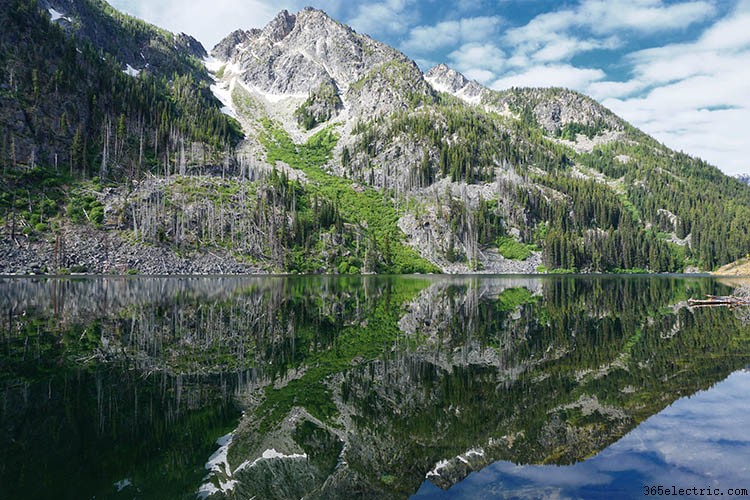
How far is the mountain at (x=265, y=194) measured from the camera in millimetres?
93875

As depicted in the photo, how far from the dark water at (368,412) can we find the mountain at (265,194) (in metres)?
79.7

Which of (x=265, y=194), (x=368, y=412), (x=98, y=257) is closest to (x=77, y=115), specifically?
(x=265, y=194)

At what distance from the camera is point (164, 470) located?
870 cm

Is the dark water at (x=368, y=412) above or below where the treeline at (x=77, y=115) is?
below

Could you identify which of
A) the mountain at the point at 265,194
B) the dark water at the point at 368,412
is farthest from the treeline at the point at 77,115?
the dark water at the point at 368,412

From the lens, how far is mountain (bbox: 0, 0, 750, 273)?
308 feet

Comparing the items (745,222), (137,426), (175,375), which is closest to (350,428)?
(137,426)

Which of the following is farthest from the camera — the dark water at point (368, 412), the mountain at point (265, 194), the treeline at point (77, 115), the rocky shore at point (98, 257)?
the treeline at point (77, 115)

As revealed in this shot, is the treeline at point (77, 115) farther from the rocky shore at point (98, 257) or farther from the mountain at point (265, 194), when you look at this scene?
the rocky shore at point (98, 257)

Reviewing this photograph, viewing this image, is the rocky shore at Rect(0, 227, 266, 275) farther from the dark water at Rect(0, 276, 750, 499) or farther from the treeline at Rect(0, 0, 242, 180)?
the dark water at Rect(0, 276, 750, 499)

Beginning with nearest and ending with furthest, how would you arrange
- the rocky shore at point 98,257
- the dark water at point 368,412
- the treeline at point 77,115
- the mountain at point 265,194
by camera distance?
the dark water at point 368,412
the rocky shore at point 98,257
the mountain at point 265,194
the treeline at point 77,115

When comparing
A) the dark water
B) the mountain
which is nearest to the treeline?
the mountain

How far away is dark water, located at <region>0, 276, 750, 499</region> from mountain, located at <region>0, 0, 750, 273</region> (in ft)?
262

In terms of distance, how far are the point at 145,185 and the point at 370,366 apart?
111 m
